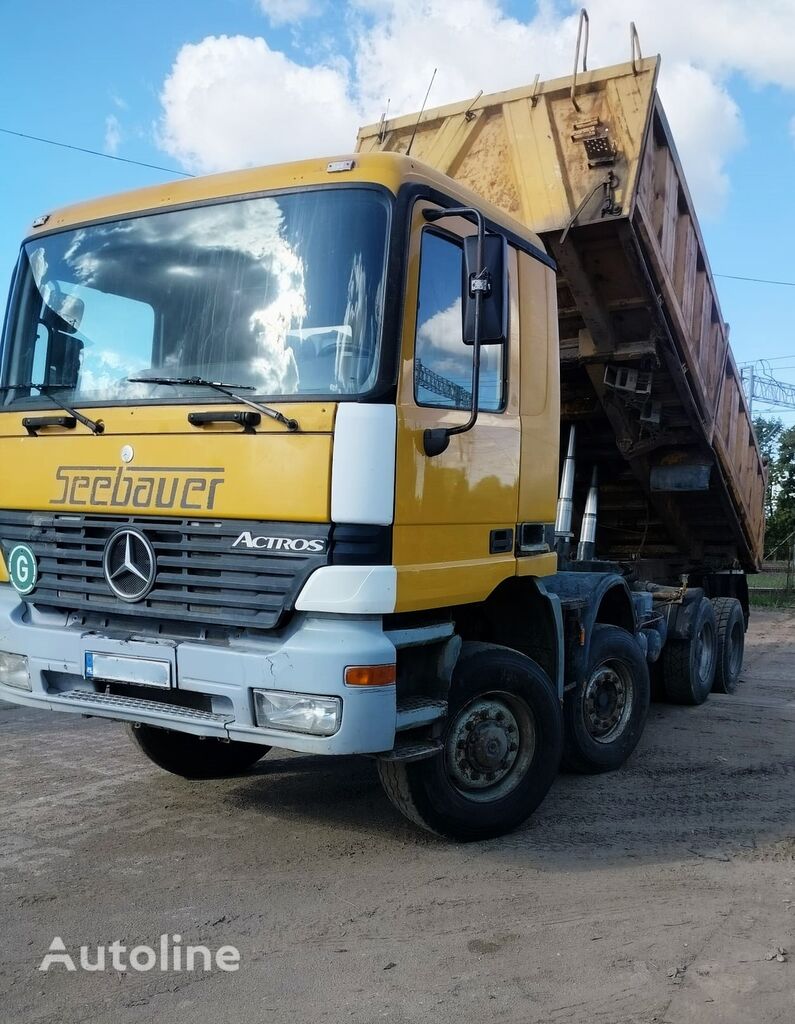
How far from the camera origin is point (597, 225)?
17.9 feet

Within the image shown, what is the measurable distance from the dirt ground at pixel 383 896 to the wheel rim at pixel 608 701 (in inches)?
10.6

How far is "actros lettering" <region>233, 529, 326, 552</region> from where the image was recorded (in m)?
3.50

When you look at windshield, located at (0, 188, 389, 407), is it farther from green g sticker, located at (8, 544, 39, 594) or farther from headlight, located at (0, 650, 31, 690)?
headlight, located at (0, 650, 31, 690)

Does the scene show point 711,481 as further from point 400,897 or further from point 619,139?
point 400,897

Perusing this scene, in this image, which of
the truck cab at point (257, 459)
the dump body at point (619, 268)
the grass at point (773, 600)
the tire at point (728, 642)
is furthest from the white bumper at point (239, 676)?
the grass at point (773, 600)

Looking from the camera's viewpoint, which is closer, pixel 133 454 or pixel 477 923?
pixel 477 923

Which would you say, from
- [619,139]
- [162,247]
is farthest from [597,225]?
[162,247]

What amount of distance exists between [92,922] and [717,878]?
2.48 metres

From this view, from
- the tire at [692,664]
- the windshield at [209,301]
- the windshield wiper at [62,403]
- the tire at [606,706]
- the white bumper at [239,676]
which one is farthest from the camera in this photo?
the tire at [692,664]

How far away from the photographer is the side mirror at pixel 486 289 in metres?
3.72

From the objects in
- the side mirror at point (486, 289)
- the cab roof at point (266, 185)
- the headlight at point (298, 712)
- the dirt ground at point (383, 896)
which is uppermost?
the cab roof at point (266, 185)

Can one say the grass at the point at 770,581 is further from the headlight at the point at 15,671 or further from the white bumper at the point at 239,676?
the headlight at the point at 15,671

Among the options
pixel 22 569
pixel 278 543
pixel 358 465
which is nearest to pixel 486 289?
pixel 358 465

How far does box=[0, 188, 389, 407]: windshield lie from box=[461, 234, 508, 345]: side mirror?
1.20 ft
